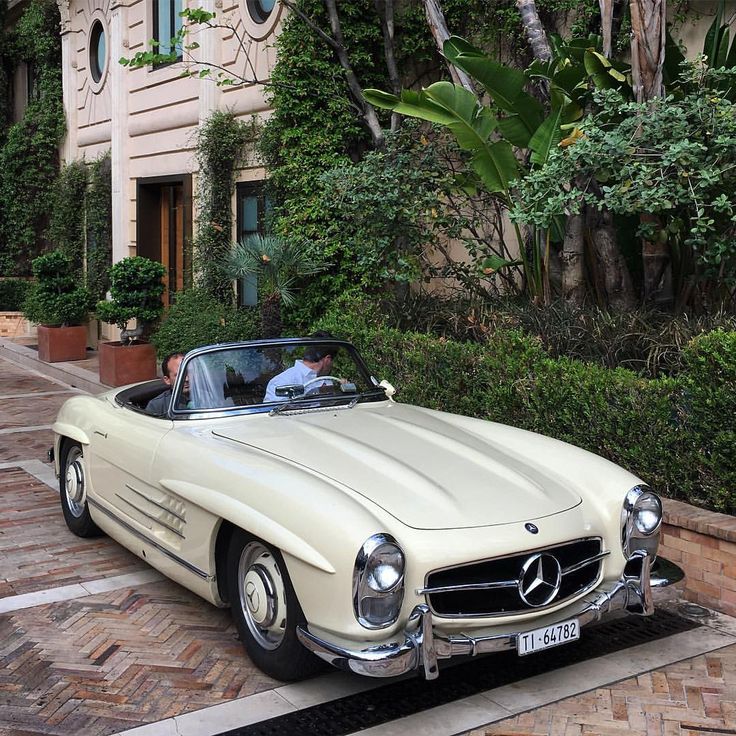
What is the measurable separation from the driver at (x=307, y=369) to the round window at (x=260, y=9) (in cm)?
847

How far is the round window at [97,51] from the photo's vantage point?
17734 millimetres

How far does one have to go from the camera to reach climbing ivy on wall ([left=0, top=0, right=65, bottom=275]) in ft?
62.2

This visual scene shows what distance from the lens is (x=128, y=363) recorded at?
1273 cm

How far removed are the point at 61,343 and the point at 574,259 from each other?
988 cm

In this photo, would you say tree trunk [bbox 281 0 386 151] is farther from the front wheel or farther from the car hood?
the front wheel

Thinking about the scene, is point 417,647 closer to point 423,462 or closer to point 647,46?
point 423,462

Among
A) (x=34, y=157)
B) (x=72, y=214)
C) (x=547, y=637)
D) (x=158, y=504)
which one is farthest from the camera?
(x=34, y=157)

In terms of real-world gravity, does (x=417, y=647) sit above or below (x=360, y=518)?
below

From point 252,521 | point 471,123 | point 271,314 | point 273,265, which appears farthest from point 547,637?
point 273,265

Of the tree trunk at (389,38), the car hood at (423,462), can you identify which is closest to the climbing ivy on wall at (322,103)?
the tree trunk at (389,38)

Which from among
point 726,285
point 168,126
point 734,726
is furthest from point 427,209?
point 168,126

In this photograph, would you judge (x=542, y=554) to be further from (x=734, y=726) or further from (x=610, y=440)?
(x=610, y=440)

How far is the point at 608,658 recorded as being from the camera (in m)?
4.57

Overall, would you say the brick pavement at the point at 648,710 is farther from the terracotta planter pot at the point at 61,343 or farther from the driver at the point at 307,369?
the terracotta planter pot at the point at 61,343
